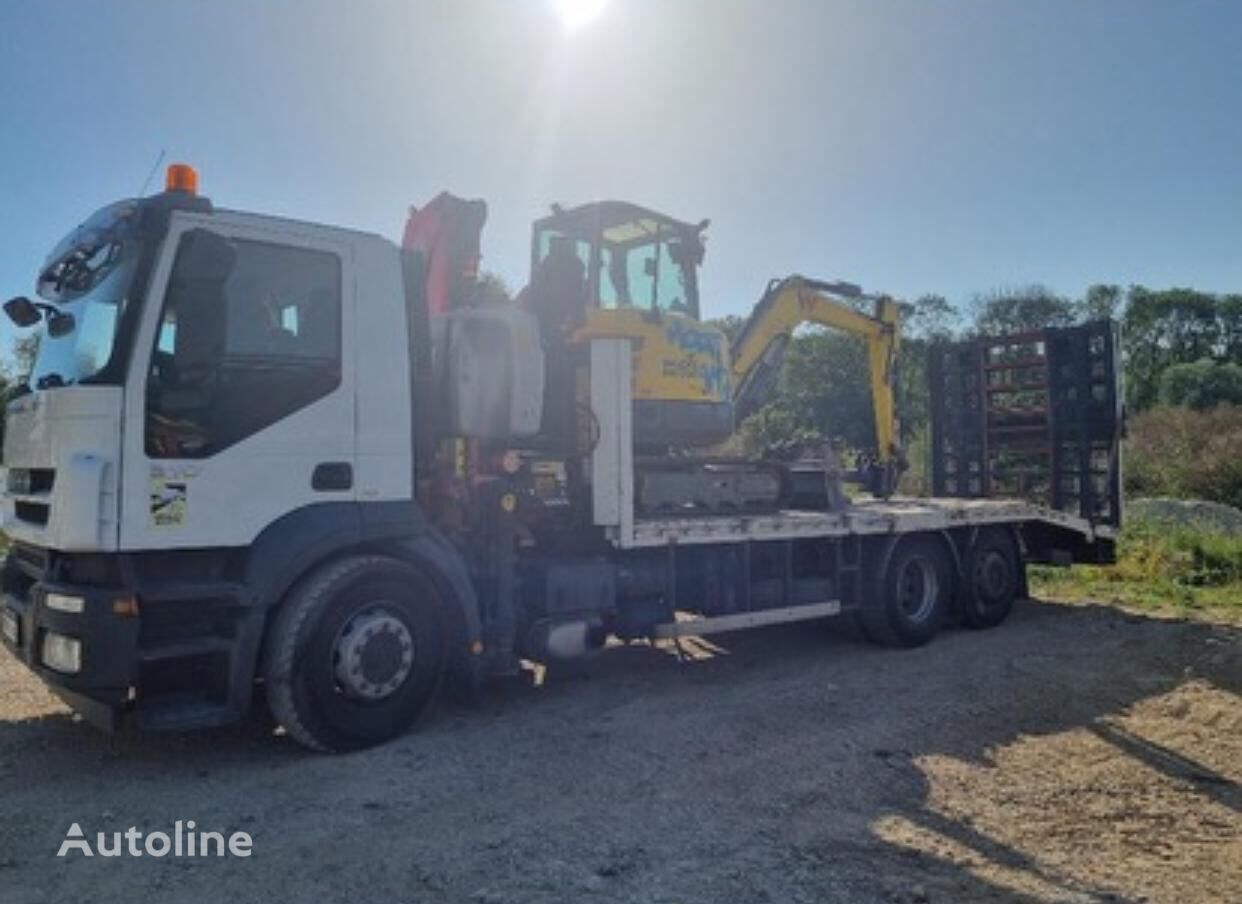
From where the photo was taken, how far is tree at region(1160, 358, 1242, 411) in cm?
4633

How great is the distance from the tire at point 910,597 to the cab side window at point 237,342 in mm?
5226

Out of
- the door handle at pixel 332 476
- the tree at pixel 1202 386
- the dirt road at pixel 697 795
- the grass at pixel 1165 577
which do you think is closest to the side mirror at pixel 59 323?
the door handle at pixel 332 476

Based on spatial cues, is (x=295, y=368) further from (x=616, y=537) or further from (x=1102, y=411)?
(x=1102, y=411)

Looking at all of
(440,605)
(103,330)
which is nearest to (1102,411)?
(440,605)

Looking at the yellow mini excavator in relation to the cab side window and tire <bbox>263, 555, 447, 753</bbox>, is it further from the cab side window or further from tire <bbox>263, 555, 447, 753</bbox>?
tire <bbox>263, 555, 447, 753</bbox>

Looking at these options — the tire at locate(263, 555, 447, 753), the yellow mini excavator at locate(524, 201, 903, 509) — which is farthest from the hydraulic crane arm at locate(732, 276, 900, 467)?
the tire at locate(263, 555, 447, 753)

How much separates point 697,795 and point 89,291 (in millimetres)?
4210

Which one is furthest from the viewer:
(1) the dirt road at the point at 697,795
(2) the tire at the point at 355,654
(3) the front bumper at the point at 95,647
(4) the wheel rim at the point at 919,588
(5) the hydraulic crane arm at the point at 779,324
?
(5) the hydraulic crane arm at the point at 779,324

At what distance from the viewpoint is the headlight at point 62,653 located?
15.8ft

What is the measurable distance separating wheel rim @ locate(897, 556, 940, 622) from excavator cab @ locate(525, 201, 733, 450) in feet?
7.02

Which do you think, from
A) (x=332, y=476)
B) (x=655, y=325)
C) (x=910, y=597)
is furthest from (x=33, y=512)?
(x=910, y=597)

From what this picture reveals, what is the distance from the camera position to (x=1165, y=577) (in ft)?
41.0

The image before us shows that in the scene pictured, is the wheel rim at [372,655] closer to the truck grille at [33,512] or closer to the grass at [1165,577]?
the truck grille at [33,512]

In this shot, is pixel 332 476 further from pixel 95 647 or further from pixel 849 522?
pixel 849 522
